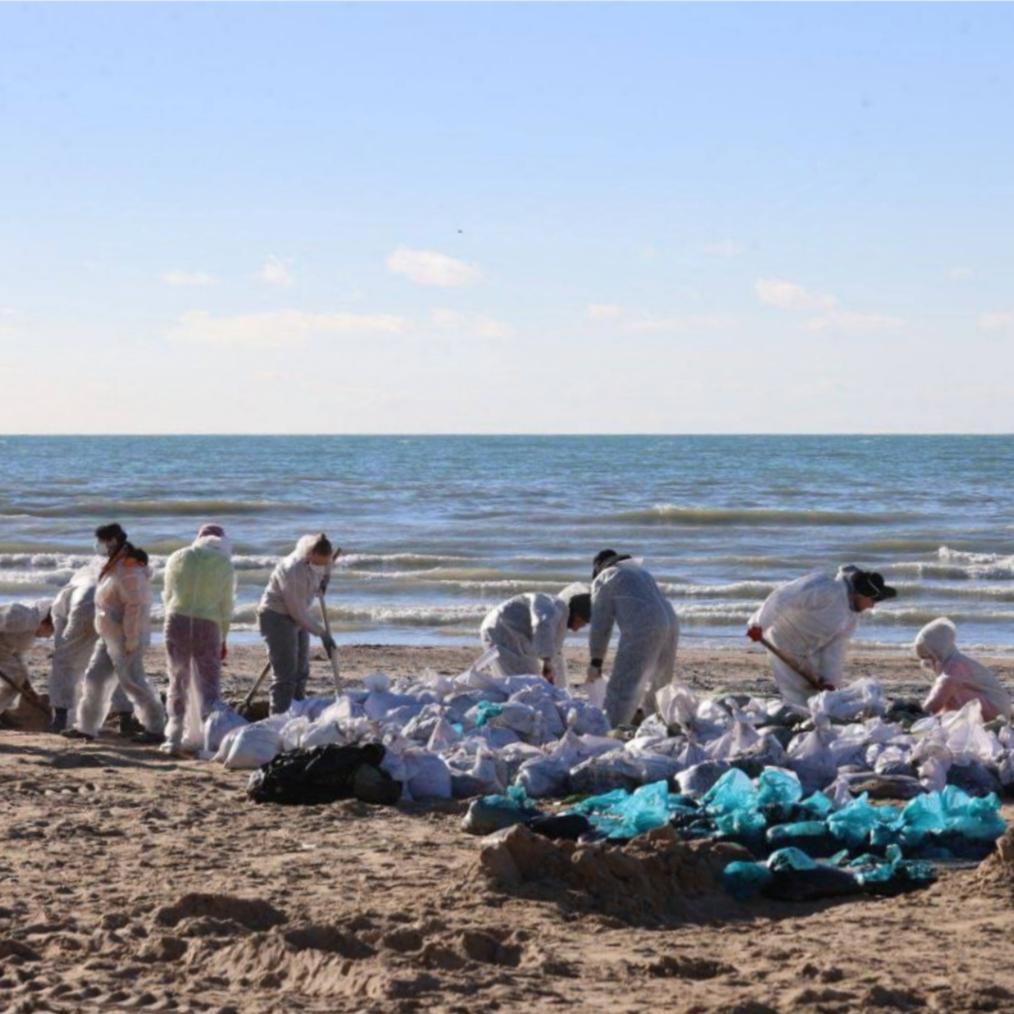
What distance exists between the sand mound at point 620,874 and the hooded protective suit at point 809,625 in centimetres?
411

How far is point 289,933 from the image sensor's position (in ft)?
19.4

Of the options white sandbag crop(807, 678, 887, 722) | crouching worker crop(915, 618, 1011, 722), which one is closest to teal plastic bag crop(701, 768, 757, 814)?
crouching worker crop(915, 618, 1011, 722)

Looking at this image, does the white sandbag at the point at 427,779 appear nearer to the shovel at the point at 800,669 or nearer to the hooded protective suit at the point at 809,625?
the hooded protective suit at the point at 809,625

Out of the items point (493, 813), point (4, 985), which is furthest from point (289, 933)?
point (493, 813)

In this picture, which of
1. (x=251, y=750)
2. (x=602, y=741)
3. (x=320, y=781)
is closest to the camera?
(x=320, y=781)

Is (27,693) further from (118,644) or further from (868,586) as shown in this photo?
(868,586)

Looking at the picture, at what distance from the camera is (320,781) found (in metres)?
8.76

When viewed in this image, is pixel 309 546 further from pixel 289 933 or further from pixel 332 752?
pixel 289 933

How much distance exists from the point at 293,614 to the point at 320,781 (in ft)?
7.38

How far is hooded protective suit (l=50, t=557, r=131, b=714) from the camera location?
11.0 meters

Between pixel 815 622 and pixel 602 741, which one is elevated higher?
pixel 815 622

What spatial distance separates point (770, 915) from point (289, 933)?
1.75 m

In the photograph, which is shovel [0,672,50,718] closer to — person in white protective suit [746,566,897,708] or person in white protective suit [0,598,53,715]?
person in white protective suit [0,598,53,715]

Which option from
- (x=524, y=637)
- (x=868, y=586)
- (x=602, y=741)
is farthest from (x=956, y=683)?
(x=524, y=637)
